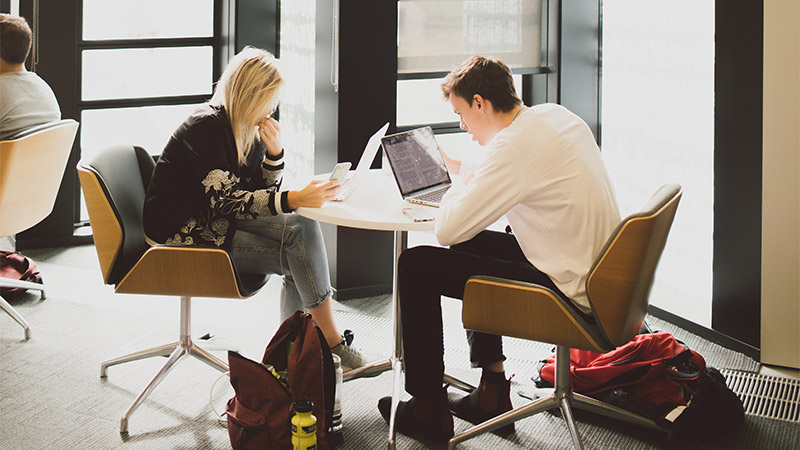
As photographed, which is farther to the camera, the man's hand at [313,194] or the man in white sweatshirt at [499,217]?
the man's hand at [313,194]

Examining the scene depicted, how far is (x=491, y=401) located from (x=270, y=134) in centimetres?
114

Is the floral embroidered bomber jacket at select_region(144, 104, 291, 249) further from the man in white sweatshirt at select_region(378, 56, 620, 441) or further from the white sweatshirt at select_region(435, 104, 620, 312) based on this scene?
the white sweatshirt at select_region(435, 104, 620, 312)

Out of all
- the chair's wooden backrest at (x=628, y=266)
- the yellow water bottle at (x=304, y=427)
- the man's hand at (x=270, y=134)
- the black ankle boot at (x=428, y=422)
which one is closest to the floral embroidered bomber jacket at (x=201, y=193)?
the man's hand at (x=270, y=134)

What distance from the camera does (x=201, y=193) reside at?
9.20ft

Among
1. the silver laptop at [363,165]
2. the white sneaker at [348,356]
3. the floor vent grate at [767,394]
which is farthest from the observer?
the white sneaker at [348,356]

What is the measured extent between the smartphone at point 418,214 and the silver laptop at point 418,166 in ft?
0.31

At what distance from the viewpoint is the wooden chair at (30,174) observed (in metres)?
3.35

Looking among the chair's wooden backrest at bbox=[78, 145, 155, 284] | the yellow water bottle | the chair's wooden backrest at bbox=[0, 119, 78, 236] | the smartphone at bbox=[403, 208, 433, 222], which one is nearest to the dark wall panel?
the smartphone at bbox=[403, 208, 433, 222]

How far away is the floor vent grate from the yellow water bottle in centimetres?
146

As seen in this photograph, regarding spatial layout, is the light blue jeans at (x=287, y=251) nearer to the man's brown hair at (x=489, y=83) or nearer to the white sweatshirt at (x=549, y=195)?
the white sweatshirt at (x=549, y=195)

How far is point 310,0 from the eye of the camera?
4.33 metres

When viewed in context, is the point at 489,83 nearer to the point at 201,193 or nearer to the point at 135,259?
the point at 201,193

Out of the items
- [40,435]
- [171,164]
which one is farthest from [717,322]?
[40,435]

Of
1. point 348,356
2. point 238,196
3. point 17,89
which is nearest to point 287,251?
point 238,196
